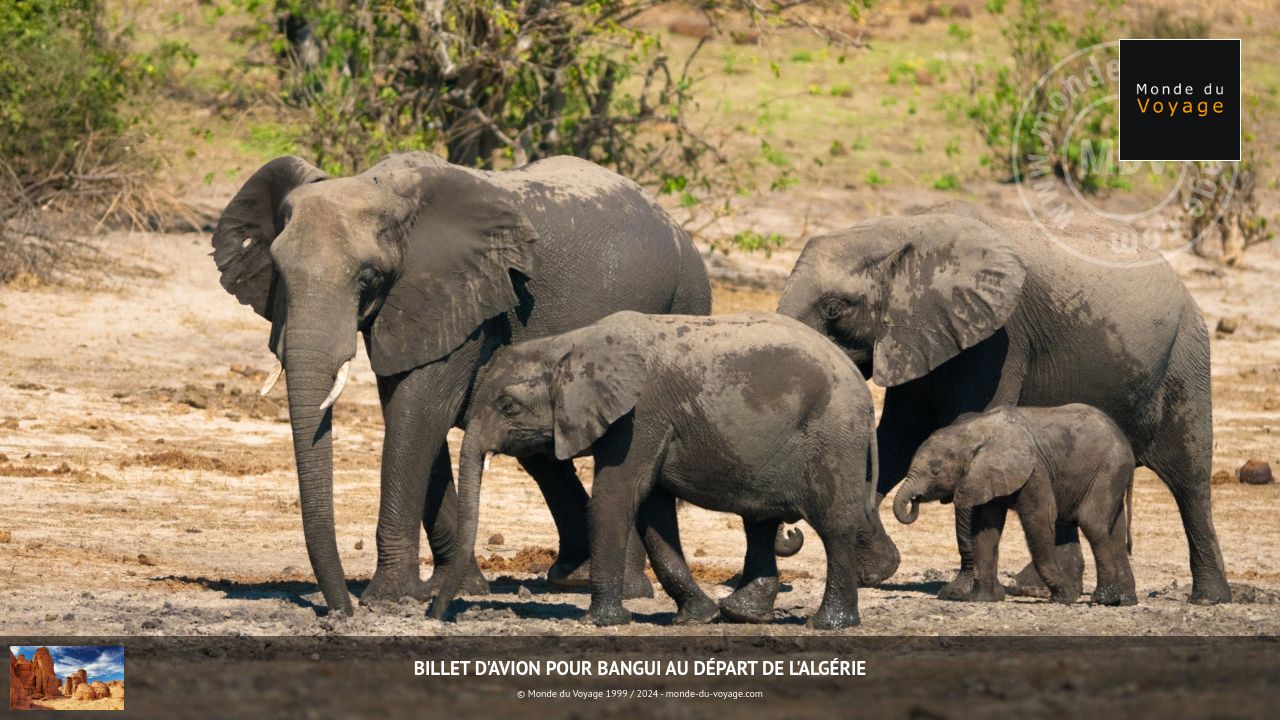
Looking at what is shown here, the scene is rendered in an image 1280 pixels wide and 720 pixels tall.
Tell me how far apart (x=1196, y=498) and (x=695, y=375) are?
3460 mm

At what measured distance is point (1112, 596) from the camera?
445 inches

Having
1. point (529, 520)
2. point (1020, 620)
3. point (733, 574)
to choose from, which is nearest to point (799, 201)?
point (529, 520)

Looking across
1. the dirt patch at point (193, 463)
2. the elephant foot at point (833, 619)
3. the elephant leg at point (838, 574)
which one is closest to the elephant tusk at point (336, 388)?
the elephant leg at point (838, 574)

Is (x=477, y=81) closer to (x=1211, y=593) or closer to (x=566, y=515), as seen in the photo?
(x=566, y=515)

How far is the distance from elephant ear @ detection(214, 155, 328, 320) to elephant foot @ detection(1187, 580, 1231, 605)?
5.09 metres

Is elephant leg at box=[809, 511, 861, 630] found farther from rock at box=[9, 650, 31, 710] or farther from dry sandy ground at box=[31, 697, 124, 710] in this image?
rock at box=[9, 650, 31, 710]

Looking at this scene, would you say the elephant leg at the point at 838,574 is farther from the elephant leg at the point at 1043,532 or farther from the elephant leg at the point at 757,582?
the elephant leg at the point at 1043,532

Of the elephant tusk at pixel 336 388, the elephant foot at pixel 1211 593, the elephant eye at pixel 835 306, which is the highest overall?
the elephant eye at pixel 835 306

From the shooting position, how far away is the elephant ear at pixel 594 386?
991cm

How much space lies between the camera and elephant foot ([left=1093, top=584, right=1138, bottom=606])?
11.3 m

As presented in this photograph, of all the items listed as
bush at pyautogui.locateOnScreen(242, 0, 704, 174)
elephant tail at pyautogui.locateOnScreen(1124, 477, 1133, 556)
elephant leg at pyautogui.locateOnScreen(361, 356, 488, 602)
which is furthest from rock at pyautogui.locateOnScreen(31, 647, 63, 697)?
bush at pyautogui.locateOnScreen(242, 0, 704, 174)

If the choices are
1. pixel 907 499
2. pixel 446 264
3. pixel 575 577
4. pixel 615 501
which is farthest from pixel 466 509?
pixel 907 499

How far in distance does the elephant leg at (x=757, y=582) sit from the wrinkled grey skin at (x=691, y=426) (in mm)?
293

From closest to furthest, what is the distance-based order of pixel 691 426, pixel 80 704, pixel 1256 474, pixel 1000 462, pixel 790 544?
pixel 80 704 < pixel 691 426 < pixel 1000 462 < pixel 790 544 < pixel 1256 474
